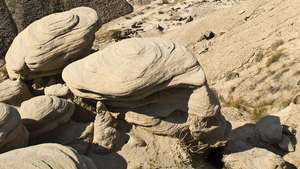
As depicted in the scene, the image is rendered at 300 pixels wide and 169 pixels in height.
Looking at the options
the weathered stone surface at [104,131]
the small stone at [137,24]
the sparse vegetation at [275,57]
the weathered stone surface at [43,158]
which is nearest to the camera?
the weathered stone surface at [43,158]

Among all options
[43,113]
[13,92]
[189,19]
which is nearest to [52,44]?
[13,92]

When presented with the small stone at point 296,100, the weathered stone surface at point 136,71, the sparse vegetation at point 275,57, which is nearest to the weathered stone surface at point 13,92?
the weathered stone surface at point 136,71

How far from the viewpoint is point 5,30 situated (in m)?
18.5

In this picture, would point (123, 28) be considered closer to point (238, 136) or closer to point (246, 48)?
point (246, 48)

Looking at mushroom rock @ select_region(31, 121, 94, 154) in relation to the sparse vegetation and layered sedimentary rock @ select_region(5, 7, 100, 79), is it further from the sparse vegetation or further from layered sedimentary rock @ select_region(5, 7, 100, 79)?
the sparse vegetation

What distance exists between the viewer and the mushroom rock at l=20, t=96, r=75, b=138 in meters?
7.02

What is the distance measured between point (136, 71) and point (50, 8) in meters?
15.3

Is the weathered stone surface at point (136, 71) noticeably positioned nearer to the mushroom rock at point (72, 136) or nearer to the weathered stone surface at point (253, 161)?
the mushroom rock at point (72, 136)

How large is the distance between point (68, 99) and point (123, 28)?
48.5 ft

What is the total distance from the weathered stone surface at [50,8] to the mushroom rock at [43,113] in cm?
1269

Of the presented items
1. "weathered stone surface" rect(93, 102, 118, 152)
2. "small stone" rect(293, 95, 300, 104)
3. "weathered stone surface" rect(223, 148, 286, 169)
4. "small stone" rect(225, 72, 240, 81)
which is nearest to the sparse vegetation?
"small stone" rect(225, 72, 240, 81)

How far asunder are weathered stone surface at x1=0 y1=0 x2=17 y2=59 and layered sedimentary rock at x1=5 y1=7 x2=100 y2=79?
11.1 meters

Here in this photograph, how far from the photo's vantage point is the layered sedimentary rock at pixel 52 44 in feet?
24.5

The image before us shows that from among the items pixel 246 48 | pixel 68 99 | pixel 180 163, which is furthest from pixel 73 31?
pixel 246 48
